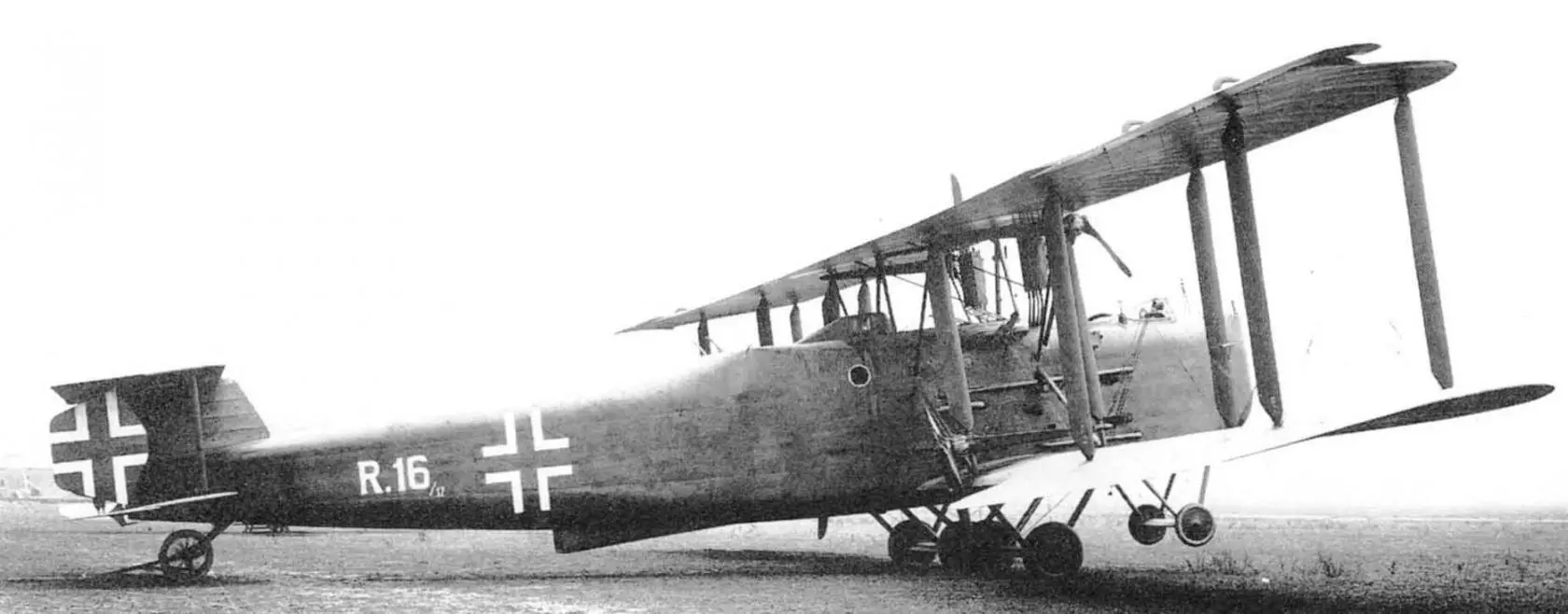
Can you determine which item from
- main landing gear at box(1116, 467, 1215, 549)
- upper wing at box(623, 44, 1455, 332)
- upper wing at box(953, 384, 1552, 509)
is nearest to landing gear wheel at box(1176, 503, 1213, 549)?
main landing gear at box(1116, 467, 1215, 549)

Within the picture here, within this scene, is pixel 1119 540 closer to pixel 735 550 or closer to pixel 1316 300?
pixel 735 550

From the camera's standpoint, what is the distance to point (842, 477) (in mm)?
10336

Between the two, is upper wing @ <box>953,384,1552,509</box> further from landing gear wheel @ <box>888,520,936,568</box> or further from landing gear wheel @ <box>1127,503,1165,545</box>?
landing gear wheel @ <box>888,520,936,568</box>

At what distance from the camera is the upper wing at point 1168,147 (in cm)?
731

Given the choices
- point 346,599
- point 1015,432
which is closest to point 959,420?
point 1015,432

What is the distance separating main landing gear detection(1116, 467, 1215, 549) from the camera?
10195mm

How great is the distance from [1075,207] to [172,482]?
735 cm

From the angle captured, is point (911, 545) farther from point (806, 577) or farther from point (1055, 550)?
point (1055, 550)

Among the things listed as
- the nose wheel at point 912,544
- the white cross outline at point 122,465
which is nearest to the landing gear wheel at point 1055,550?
the nose wheel at point 912,544

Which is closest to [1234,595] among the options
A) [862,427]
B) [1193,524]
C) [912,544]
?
[1193,524]

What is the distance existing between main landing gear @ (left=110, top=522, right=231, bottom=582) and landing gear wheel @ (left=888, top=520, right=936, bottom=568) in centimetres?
604

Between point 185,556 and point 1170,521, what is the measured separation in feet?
26.9

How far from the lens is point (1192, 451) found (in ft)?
27.1

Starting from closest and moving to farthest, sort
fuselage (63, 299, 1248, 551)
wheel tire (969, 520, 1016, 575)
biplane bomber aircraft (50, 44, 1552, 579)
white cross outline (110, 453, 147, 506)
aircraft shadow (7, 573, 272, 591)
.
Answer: biplane bomber aircraft (50, 44, 1552, 579)
aircraft shadow (7, 573, 272, 591)
white cross outline (110, 453, 147, 506)
fuselage (63, 299, 1248, 551)
wheel tire (969, 520, 1016, 575)
